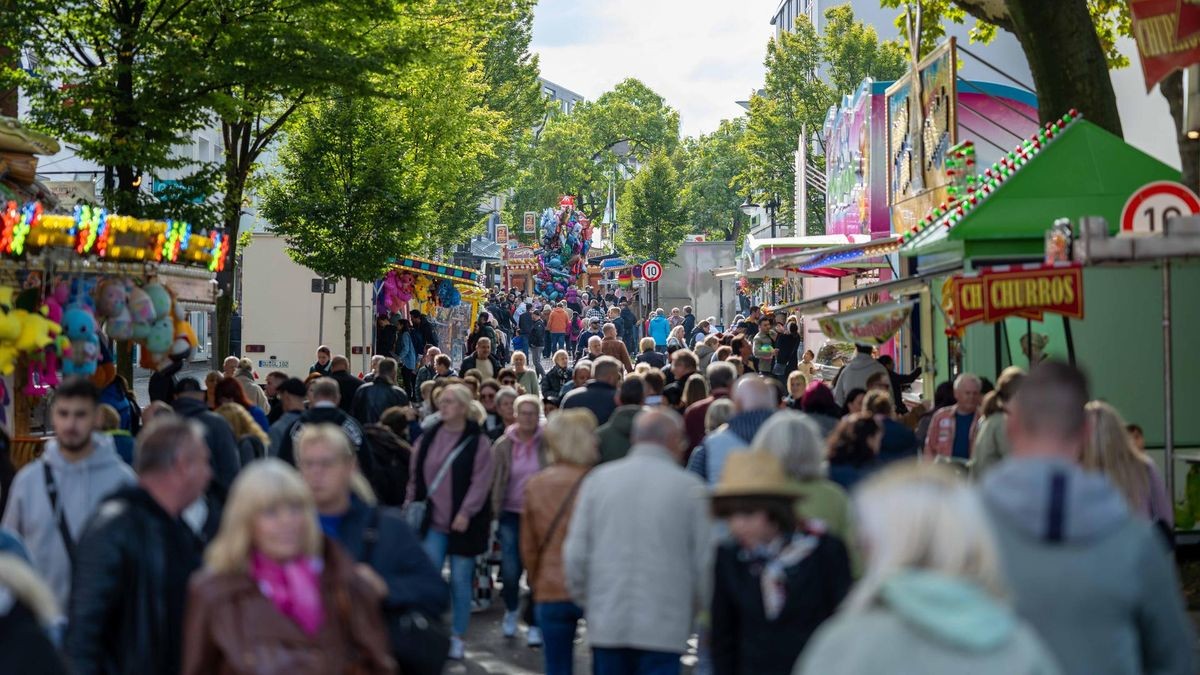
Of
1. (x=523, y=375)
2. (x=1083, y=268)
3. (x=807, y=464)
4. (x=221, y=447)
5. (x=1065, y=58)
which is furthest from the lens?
(x=523, y=375)

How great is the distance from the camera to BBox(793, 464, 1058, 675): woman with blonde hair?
3.06 meters

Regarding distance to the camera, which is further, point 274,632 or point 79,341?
point 79,341

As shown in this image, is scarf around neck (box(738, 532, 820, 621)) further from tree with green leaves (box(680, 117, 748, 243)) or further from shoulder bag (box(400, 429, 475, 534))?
tree with green leaves (box(680, 117, 748, 243))

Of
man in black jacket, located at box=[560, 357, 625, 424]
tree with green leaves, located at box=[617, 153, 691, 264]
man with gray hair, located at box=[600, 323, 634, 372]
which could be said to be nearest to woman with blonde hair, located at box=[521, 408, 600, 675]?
man in black jacket, located at box=[560, 357, 625, 424]

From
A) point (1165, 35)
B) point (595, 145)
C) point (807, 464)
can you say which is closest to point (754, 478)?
point (807, 464)

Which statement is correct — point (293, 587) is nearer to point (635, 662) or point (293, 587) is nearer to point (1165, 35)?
point (635, 662)

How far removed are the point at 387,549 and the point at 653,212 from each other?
73237mm

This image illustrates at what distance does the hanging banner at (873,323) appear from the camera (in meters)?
14.8

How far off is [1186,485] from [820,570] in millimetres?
9140

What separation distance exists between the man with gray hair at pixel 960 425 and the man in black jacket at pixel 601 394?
2293mm

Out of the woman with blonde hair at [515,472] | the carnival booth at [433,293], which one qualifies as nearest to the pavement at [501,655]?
the woman with blonde hair at [515,472]

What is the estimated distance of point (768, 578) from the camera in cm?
538

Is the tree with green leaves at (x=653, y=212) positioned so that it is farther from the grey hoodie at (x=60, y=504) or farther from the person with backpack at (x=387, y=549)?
the person with backpack at (x=387, y=549)

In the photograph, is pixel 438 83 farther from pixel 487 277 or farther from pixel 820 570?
pixel 487 277
